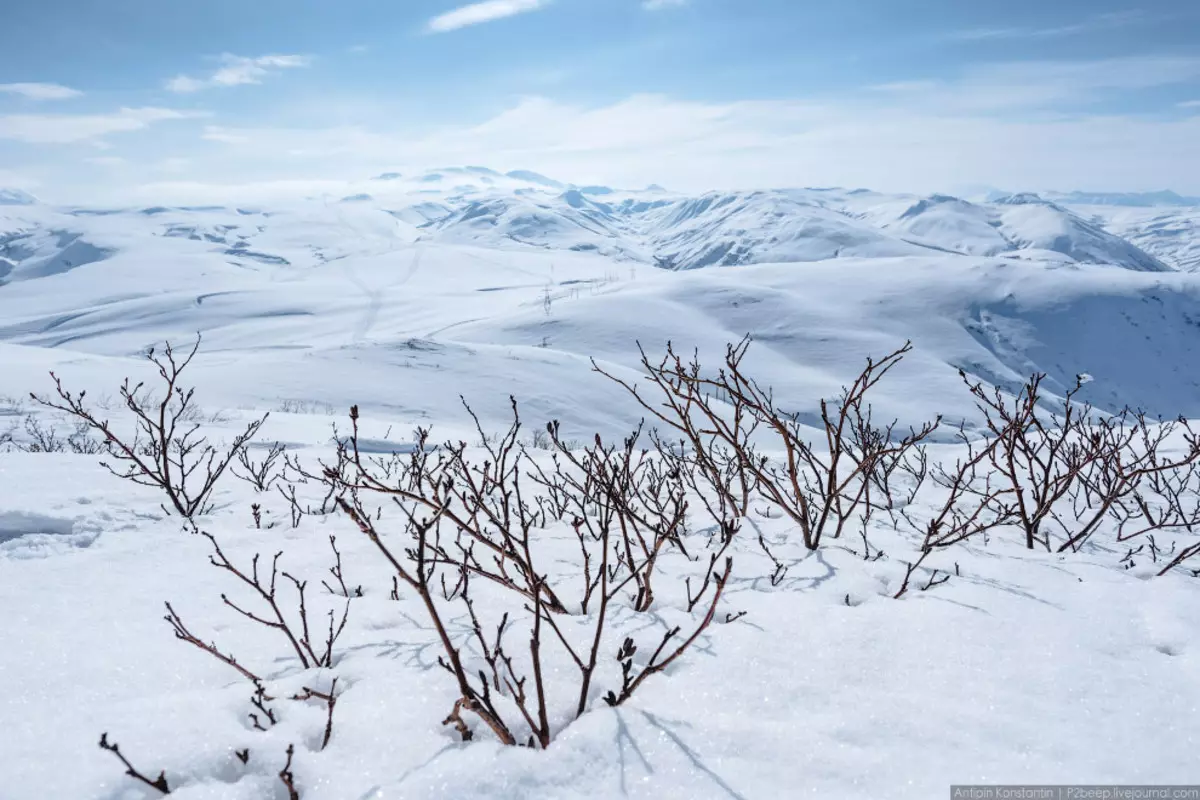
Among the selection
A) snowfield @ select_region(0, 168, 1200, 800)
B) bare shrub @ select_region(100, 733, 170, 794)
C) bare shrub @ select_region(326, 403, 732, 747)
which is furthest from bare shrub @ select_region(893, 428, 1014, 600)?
bare shrub @ select_region(100, 733, 170, 794)

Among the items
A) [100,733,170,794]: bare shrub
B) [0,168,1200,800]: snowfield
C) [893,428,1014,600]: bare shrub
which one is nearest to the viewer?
[100,733,170,794]: bare shrub

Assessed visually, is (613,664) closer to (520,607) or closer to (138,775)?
(520,607)

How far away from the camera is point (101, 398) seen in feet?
50.6

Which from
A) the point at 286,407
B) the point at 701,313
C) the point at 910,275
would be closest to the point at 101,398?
the point at 286,407

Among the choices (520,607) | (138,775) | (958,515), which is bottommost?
(958,515)

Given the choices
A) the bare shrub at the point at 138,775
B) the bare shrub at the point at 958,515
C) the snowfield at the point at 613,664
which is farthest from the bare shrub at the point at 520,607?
the bare shrub at the point at 958,515

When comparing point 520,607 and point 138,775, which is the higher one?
point 138,775

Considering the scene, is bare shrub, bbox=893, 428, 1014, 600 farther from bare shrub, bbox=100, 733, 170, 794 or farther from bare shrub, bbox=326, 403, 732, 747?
bare shrub, bbox=100, 733, 170, 794

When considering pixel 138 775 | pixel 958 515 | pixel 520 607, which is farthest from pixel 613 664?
pixel 958 515

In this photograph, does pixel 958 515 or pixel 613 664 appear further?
pixel 958 515

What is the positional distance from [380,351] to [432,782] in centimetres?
3138

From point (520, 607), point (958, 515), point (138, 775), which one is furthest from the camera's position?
point (958, 515)

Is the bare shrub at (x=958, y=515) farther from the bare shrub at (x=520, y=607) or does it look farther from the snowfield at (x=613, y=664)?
the bare shrub at (x=520, y=607)

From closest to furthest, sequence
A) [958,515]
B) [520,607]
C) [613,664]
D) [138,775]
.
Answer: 1. [138,775]
2. [613,664]
3. [520,607]
4. [958,515]
